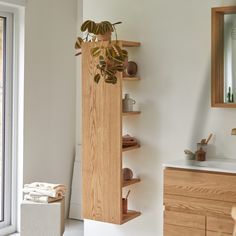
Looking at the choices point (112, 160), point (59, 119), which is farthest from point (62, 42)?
point (112, 160)

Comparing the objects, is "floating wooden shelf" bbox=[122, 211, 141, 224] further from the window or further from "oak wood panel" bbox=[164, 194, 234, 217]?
the window

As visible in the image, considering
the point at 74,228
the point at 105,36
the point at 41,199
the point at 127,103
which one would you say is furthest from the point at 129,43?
the point at 74,228

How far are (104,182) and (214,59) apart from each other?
1.29 metres

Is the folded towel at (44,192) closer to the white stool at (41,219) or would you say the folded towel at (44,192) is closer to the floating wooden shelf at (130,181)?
the white stool at (41,219)

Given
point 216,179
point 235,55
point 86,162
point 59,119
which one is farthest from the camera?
point 59,119

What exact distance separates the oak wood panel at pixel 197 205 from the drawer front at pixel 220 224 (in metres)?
0.03

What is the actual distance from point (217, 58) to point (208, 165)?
2.66ft

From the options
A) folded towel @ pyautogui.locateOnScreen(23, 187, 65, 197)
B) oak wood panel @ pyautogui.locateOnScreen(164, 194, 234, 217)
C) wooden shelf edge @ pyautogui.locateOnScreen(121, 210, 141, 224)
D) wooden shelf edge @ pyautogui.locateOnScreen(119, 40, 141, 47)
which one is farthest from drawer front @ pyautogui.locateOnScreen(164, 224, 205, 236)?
wooden shelf edge @ pyautogui.locateOnScreen(119, 40, 141, 47)

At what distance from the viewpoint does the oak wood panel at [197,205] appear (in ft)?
10.8

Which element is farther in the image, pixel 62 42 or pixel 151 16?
pixel 62 42

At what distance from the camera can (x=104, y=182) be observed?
3.84 metres

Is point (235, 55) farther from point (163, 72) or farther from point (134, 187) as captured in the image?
point (134, 187)

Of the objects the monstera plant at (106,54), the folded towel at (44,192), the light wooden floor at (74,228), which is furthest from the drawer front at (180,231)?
the light wooden floor at (74,228)

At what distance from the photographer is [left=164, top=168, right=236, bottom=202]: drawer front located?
3.27 metres
